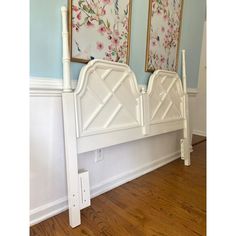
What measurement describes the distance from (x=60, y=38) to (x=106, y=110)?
629 mm

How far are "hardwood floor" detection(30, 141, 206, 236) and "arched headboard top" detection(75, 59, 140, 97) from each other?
93cm

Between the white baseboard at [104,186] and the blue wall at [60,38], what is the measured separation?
95 cm

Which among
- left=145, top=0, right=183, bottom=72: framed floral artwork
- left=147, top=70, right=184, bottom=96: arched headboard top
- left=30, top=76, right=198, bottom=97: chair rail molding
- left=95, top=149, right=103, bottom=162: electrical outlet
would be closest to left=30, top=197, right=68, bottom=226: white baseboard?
left=95, top=149, right=103, bottom=162: electrical outlet

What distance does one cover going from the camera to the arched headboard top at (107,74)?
4.61 ft

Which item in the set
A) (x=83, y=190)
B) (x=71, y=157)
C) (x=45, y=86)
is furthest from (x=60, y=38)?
(x=83, y=190)

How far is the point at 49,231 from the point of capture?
1.30 metres

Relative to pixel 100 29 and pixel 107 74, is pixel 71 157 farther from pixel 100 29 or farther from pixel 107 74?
pixel 100 29

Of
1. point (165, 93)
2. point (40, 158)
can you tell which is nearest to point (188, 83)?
point (165, 93)

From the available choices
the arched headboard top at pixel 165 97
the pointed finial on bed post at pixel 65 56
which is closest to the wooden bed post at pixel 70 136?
the pointed finial on bed post at pixel 65 56

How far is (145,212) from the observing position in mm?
1512

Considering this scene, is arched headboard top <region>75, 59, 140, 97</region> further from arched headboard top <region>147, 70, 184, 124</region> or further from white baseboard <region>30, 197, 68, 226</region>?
white baseboard <region>30, 197, 68, 226</region>
